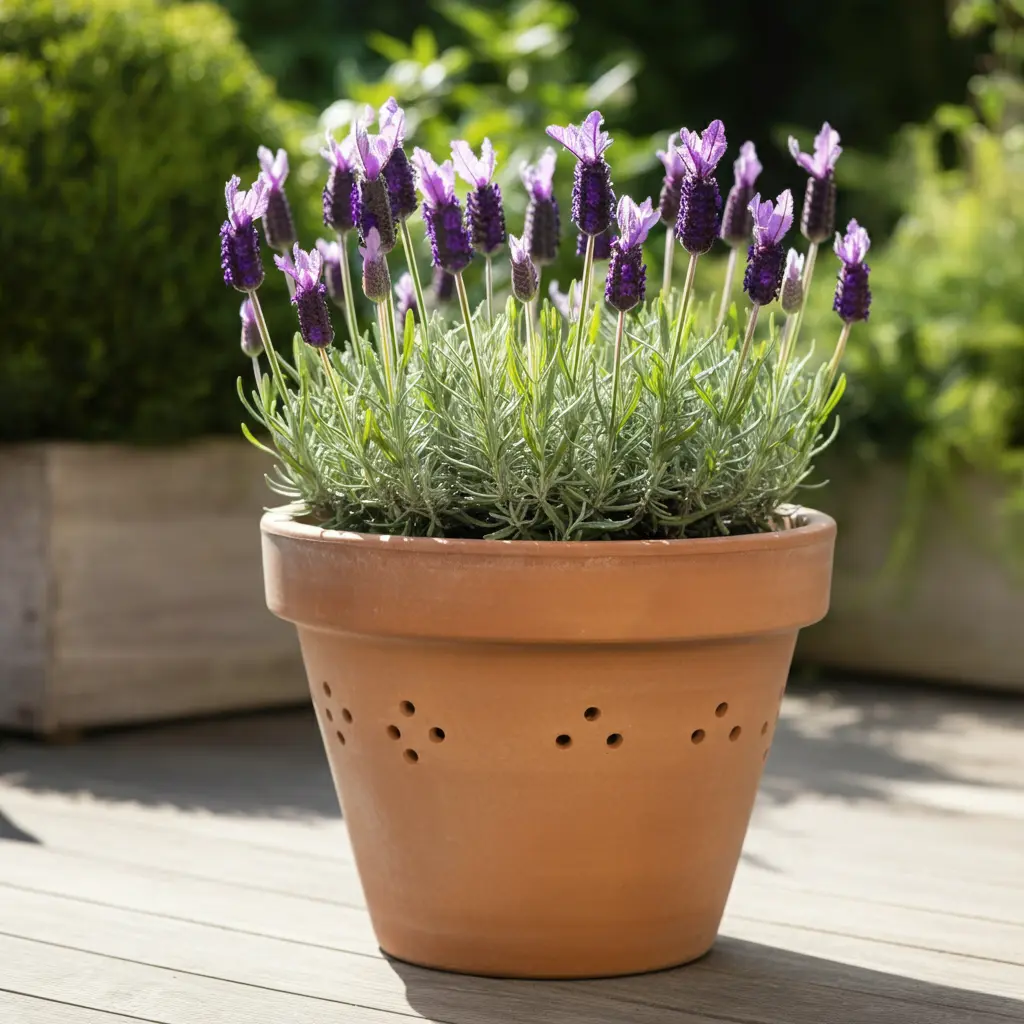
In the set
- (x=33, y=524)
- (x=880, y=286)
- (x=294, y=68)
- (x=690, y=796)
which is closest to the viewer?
(x=690, y=796)

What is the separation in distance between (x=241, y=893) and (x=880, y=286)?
227 centimetres

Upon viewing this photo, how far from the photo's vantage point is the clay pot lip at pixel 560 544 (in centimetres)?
158

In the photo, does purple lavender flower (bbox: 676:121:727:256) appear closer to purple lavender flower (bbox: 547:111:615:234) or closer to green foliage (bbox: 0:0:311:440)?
purple lavender flower (bbox: 547:111:615:234)

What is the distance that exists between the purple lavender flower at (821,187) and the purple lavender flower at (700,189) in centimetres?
11

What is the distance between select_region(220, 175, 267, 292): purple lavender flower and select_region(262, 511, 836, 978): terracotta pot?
269mm

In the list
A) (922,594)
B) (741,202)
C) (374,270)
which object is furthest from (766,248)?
(922,594)

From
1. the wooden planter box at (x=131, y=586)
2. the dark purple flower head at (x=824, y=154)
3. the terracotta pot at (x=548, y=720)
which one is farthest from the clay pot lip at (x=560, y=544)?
the wooden planter box at (x=131, y=586)

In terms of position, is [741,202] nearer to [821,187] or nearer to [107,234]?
[821,187]

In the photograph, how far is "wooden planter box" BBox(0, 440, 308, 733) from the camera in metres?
2.89

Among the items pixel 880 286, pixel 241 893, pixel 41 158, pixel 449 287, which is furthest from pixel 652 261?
pixel 241 893

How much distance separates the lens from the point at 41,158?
292 cm

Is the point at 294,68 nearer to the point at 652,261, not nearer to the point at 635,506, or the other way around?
the point at 652,261

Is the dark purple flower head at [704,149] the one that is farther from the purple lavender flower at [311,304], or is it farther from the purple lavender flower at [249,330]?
the purple lavender flower at [249,330]

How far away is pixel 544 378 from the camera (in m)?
1.63
